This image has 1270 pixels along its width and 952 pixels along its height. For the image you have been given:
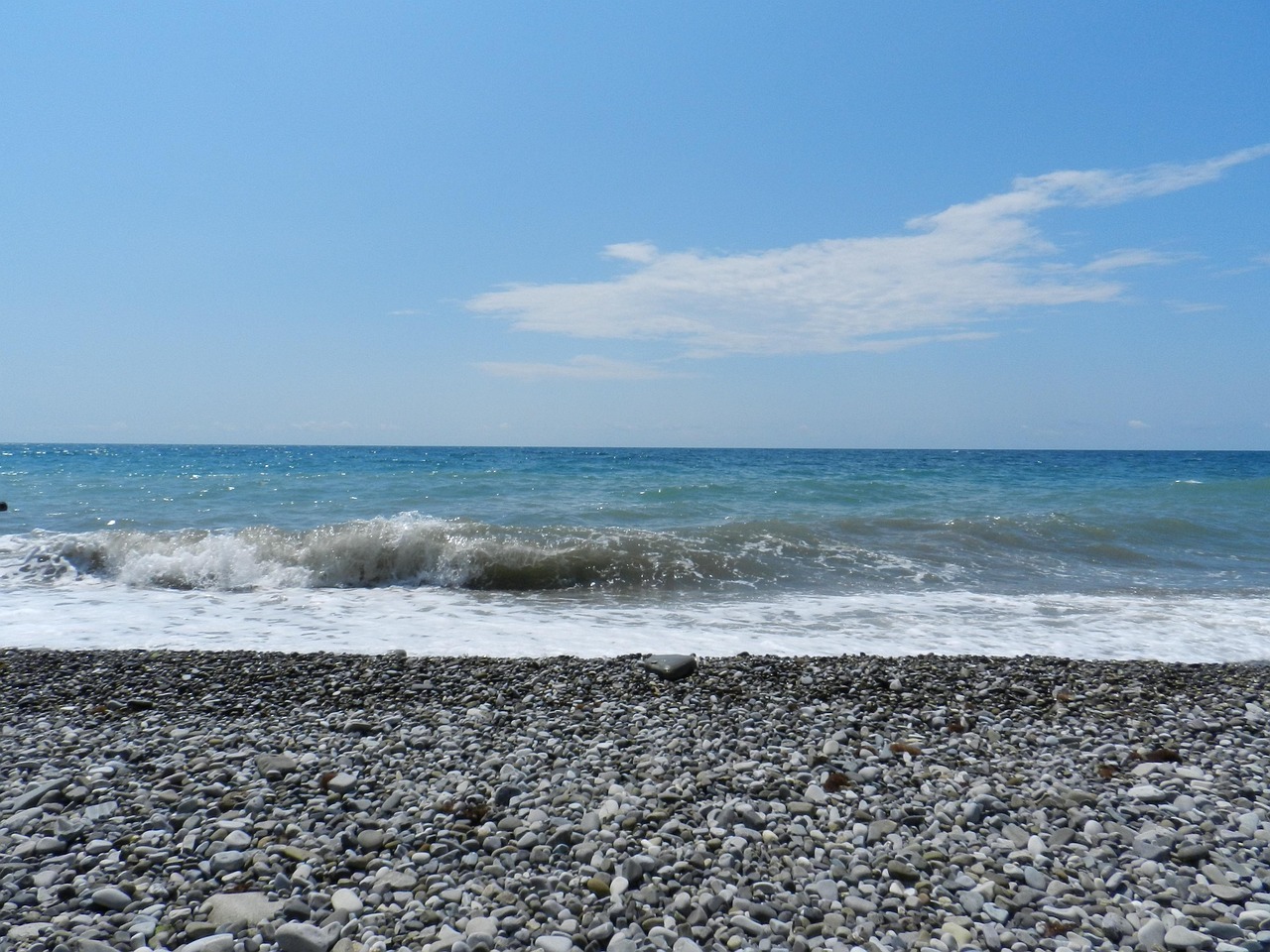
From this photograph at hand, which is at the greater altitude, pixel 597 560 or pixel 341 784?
pixel 341 784

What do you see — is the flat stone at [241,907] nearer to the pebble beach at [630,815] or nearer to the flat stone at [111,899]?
Answer: the pebble beach at [630,815]

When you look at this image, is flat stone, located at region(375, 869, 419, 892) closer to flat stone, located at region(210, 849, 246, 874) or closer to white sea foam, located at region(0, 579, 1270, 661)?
flat stone, located at region(210, 849, 246, 874)

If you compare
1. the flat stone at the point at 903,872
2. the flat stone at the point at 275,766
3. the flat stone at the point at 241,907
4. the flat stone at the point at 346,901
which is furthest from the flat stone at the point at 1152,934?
the flat stone at the point at 275,766

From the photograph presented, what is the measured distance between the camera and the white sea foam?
7.84m

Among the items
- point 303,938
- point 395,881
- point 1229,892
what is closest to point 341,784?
point 395,881

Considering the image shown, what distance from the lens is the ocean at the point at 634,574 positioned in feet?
27.2

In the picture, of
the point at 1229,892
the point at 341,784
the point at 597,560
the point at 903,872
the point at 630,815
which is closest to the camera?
the point at 1229,892

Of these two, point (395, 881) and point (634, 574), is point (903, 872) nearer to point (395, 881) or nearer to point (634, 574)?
point (395, 881)

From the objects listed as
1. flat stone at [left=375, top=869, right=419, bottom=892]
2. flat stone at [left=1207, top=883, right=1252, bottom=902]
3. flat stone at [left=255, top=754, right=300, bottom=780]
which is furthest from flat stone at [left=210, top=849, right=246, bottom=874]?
flat stone at [left=1207, top=883, right=1252, bottom=902]

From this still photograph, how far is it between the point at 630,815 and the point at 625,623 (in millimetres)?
5556

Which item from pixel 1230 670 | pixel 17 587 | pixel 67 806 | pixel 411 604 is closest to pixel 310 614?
pixel 411 604

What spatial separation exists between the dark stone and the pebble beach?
6.9 inches

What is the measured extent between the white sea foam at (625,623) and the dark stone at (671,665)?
4.13ft

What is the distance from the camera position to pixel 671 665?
607cm
